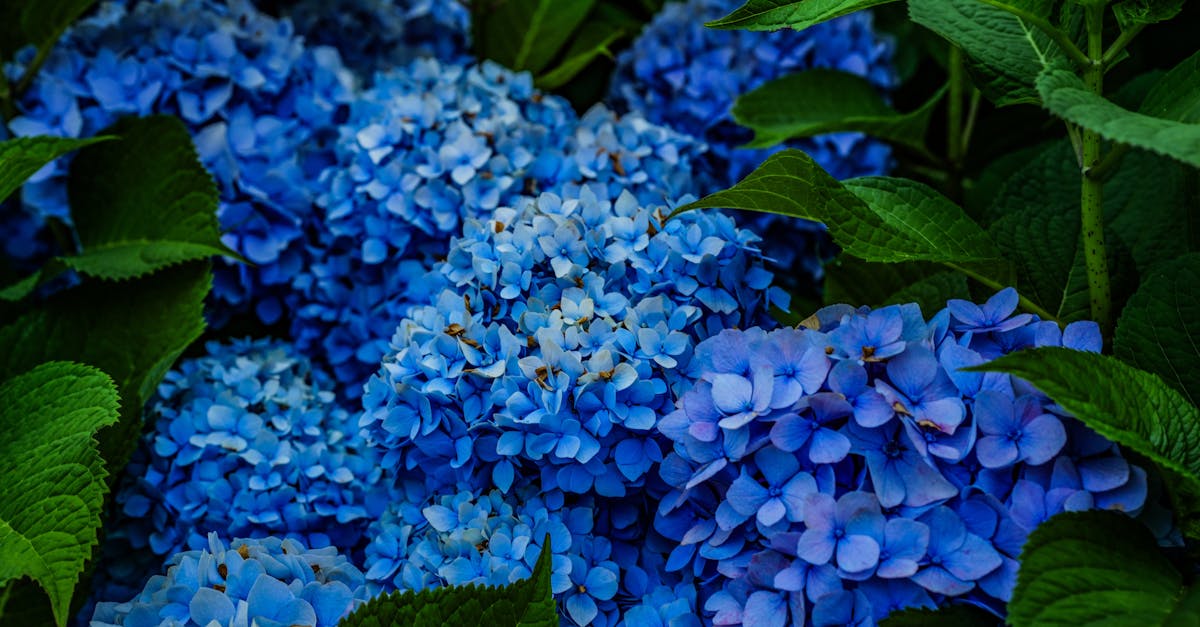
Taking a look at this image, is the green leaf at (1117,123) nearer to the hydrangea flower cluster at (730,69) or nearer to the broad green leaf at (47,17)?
the hydrangea flower cluster at (730,69)

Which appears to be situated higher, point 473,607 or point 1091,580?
point 1091,580

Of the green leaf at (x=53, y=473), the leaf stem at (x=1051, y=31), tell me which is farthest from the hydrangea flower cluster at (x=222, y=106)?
the leaf stem at (x=1051, y=31)

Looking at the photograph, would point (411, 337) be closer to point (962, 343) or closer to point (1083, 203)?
point (962, 343)

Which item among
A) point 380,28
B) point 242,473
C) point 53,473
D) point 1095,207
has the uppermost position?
point 1095,207

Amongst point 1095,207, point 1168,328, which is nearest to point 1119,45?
point 1095,207

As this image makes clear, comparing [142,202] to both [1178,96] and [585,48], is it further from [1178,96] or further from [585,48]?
[1178,96]

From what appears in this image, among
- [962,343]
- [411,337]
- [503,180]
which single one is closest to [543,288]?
[411,337]

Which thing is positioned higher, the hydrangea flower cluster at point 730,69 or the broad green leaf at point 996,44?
the broad green leaf at point 996,44
